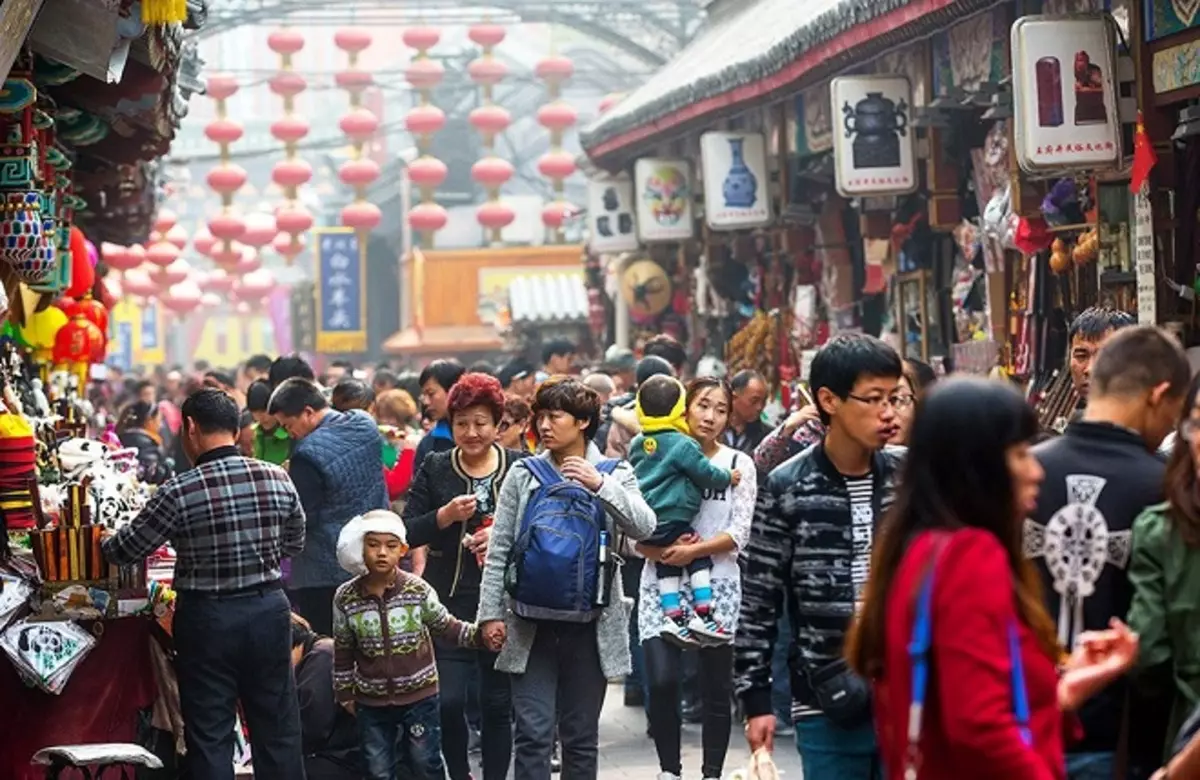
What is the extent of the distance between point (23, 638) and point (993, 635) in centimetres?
559

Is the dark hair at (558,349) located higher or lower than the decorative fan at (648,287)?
lower

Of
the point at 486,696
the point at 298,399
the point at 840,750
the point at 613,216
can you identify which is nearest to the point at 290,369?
the point at 298,399

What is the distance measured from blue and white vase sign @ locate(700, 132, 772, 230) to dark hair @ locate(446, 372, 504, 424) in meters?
9.08

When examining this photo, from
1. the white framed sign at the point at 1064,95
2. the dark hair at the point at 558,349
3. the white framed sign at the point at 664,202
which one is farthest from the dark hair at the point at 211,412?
the white framed sign at the point at 664,202

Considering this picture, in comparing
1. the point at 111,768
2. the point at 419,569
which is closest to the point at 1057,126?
the point at 419,569

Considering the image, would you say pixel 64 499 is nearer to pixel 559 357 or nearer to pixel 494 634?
pixel 494 634

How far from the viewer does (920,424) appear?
4883 mm

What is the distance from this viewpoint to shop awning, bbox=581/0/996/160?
13617 millimetres

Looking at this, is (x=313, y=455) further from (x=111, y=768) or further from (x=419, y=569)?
(x=111, y=768)

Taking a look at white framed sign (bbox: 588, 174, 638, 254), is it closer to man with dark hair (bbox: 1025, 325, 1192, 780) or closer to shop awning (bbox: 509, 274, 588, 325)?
shop awning (bbox: 509, 274, 588, 325)

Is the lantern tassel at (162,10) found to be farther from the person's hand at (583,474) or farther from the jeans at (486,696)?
the jeans at (486,696)

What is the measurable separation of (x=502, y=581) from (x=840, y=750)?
2.96 meters

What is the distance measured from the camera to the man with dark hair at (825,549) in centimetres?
652

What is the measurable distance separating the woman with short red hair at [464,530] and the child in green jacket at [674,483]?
0.71 m
